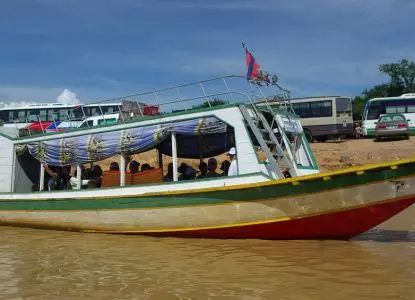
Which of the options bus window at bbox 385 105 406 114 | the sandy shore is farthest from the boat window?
the sandy shore

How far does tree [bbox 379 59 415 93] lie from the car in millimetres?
36559

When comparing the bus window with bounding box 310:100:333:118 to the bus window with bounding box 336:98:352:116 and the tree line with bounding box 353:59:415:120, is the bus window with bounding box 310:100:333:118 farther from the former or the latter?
the tree line with bounding box 353:59:415:120

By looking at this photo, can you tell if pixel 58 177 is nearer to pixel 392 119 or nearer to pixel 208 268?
pixel 208 268

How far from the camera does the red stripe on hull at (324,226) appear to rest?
25.5 feet

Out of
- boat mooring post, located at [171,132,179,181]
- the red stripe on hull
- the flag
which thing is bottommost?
the red stripe on hull

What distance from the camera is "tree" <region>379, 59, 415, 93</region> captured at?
2283 inches

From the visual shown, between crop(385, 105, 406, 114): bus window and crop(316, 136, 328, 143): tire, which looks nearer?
crop(385, 105, 406, 114): bus window

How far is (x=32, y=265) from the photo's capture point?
24.3ft

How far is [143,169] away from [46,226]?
255 cm

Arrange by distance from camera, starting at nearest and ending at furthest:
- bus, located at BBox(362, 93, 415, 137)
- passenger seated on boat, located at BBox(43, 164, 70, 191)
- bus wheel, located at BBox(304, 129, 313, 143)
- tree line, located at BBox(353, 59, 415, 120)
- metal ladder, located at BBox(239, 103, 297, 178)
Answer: metal ladder, located at BBox(239, 103, 297, 178)
passenger seated on boat, located at BBox(43, 164, 70, 191)
bus wheel, located at BBox(304, 129, 313, 143)
bus, located at BBox(362, 93, 415, 137)
tree line, located at BBox(353, 59, 415, 120)

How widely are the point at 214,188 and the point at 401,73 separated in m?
56.4

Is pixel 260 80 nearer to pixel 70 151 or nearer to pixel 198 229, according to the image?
pixel 198 229

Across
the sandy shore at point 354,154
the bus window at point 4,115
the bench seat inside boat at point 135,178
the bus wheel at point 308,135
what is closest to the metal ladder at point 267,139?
the bench seat inside boat at point 135,178

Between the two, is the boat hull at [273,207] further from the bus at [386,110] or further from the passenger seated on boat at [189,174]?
the bus at [386,110]
